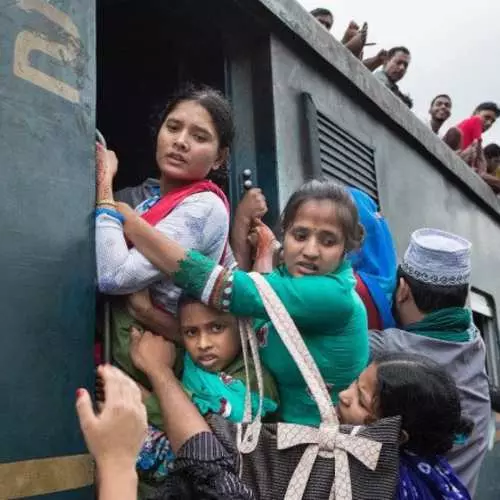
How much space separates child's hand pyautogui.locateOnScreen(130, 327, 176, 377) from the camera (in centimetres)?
169

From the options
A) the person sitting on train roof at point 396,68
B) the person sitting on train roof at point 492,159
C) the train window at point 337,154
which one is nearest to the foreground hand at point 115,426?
the train window at point 337,154

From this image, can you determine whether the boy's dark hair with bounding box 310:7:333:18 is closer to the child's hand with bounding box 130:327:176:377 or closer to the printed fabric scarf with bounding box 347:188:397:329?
the printed fabric scarf with bounding box 347:188:397:329

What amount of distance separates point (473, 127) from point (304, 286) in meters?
5.06

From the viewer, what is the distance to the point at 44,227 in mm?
1586

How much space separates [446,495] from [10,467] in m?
0.92

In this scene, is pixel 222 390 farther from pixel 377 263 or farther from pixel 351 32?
pixel 351 32

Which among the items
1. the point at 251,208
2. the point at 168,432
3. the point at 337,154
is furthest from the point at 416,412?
the point at 337,154

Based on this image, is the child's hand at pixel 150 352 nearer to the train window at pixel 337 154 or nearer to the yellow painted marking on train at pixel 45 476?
the yellow painted marking on train at pixel 45 476

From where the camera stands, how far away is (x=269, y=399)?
5.72 feet

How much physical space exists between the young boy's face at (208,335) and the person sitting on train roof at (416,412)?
0.30 m

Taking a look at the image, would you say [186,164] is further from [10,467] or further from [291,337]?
[10,467]

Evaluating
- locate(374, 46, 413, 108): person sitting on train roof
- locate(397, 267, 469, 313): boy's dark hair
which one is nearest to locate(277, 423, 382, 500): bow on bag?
locate(397, 267, 469, 313): boy's dark hair

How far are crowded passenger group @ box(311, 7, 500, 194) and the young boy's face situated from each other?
3.28 m

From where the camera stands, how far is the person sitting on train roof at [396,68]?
18.0ft
